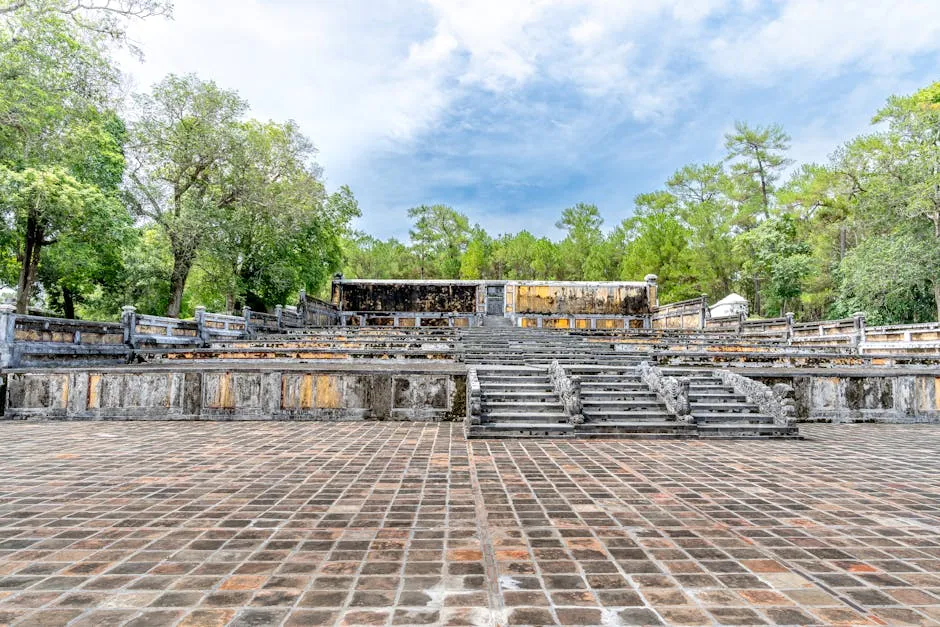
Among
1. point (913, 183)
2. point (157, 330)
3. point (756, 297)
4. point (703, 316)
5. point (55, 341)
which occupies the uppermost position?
point (913, 183)

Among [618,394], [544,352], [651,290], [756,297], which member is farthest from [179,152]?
[756,297]

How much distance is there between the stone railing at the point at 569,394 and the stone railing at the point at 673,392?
1.41m

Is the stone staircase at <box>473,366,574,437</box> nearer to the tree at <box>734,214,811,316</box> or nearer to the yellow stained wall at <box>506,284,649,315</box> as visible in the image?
the yellow stained wall at <box>506,284,649,315</box>

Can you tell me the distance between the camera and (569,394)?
7.55m

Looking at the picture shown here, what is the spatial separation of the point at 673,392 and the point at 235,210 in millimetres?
23020

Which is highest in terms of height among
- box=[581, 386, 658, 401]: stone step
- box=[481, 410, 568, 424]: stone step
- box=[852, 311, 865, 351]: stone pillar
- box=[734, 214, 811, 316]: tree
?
box=[734, 214, 811, 316]: tree

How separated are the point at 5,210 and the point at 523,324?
73.0 ft

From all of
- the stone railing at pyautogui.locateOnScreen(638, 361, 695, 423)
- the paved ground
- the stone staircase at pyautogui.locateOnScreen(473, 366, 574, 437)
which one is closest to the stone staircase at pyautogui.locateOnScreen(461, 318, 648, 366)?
the stone staircase at pyautogui.locateOnScreen(473, 366, 574, 437)

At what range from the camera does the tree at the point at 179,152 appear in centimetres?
2117

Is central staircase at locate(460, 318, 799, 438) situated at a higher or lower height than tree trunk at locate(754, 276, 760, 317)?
lower

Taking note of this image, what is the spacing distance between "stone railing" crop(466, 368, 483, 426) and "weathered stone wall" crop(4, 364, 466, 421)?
2.30 feet

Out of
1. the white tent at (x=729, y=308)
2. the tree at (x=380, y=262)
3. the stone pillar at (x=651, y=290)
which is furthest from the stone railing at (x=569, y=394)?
the tree at (x=380, y=262)

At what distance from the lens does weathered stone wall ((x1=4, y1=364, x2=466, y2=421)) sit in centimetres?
849

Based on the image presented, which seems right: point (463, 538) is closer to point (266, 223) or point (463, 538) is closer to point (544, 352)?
point (544, 352)
